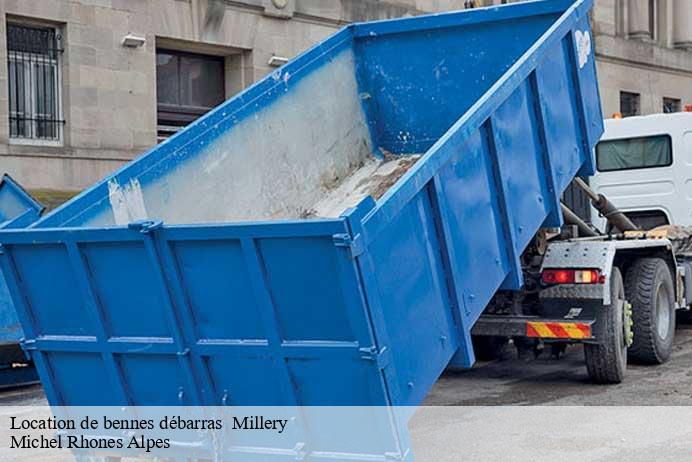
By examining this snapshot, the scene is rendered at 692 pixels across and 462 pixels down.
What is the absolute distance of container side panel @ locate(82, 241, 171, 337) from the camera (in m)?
5.69

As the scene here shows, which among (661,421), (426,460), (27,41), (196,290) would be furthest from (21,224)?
(27,41)

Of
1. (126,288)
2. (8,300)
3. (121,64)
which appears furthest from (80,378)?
(121,64)

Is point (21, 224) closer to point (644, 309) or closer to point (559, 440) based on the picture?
point (559, 440)

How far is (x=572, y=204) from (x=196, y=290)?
23.0ft

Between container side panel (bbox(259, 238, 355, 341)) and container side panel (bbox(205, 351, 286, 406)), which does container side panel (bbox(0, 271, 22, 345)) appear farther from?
container side panel (bbox(259, 238, 355, 341))

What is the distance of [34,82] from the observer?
54.7 ft

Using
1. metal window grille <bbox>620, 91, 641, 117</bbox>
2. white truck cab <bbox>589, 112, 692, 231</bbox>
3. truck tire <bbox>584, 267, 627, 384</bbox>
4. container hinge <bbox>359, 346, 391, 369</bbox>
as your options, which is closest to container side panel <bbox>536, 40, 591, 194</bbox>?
truck tire <bbox>584, 267, 627, 384</bbox>

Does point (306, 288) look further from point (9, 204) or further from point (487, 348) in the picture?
point (487, 348)

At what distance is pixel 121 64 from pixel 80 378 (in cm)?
1215

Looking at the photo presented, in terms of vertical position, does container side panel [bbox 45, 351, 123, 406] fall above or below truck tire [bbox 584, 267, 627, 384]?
above

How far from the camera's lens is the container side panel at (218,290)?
5481 mm

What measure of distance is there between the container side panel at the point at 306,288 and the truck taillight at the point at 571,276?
4417 millimetres

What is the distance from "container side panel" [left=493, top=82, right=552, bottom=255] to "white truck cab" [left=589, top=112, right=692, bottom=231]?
17.1 ft

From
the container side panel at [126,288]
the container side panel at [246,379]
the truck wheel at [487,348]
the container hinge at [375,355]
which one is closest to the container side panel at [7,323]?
the truck wheel at [487,348]
